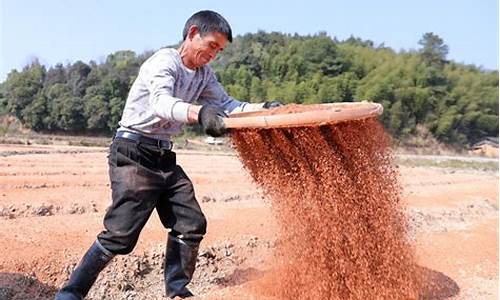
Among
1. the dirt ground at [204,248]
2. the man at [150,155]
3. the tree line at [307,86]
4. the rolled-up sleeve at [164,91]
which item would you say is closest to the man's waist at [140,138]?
the man at [150,155]

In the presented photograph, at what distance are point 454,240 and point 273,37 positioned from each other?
61.3 m

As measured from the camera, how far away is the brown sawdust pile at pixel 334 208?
2973mm

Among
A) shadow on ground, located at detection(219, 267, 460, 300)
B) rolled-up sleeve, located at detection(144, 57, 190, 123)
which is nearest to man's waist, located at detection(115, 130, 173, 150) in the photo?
rolled-up sleeve, located at detection(144, 57, 190, 123)

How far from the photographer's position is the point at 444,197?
9820mm

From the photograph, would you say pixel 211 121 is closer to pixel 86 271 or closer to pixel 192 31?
pixel 192 31

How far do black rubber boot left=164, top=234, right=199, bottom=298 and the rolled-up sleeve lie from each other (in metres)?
0.91

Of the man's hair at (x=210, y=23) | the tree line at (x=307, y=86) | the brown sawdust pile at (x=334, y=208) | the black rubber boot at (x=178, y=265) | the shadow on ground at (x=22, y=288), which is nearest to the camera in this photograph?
the man's hair at (x=210, y=23)

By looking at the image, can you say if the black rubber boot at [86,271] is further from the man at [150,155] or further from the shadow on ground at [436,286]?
the shadow on ground at [436,286]

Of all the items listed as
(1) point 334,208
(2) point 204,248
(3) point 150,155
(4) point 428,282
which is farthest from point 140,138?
(4) point 428,282

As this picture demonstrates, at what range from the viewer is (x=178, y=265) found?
131 inches

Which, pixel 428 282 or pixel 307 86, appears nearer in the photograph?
pixel 428 282

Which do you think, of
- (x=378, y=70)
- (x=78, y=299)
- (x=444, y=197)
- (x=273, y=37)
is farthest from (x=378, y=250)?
(x=273, y=37)

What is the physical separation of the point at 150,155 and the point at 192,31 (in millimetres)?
694

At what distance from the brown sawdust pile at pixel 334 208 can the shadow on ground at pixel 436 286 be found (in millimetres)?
324
